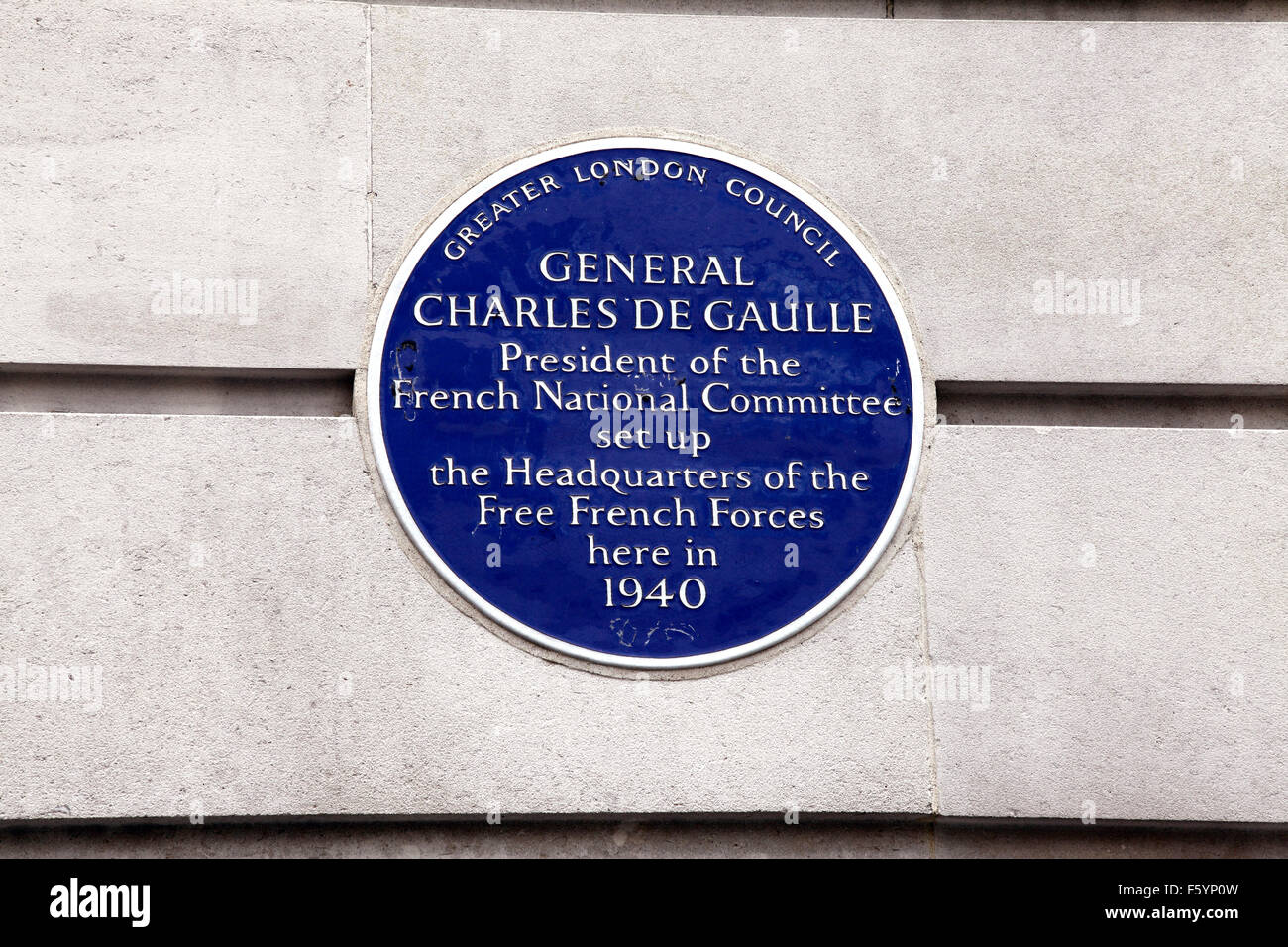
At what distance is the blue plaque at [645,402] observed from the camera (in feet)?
18.0

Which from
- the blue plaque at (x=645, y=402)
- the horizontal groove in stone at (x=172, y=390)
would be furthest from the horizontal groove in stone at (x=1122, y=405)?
the horizontal groove in stone at (x=172, y=390)

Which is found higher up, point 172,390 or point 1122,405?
point 172,390

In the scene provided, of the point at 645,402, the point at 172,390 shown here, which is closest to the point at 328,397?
the point at 172,390

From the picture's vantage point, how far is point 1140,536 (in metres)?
5.66

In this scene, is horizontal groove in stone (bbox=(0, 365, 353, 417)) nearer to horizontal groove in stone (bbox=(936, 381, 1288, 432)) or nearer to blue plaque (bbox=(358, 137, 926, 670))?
blue plaque (bbox=(358, 137, 926, 670))

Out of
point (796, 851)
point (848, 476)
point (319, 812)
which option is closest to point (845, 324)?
point (848, 476)

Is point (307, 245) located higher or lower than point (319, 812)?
higher

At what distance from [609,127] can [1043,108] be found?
1.54m

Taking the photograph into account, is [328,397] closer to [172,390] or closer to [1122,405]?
[172,390]

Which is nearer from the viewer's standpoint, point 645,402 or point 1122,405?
point 645,402

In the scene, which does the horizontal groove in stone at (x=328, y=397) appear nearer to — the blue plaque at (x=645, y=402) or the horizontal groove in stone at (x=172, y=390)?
the horizontal groove in stone at (x=172, y=390)

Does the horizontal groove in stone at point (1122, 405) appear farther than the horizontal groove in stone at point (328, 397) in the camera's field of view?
Yes

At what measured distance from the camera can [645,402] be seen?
18.5 ft

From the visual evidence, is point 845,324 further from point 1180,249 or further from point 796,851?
point 796,851
